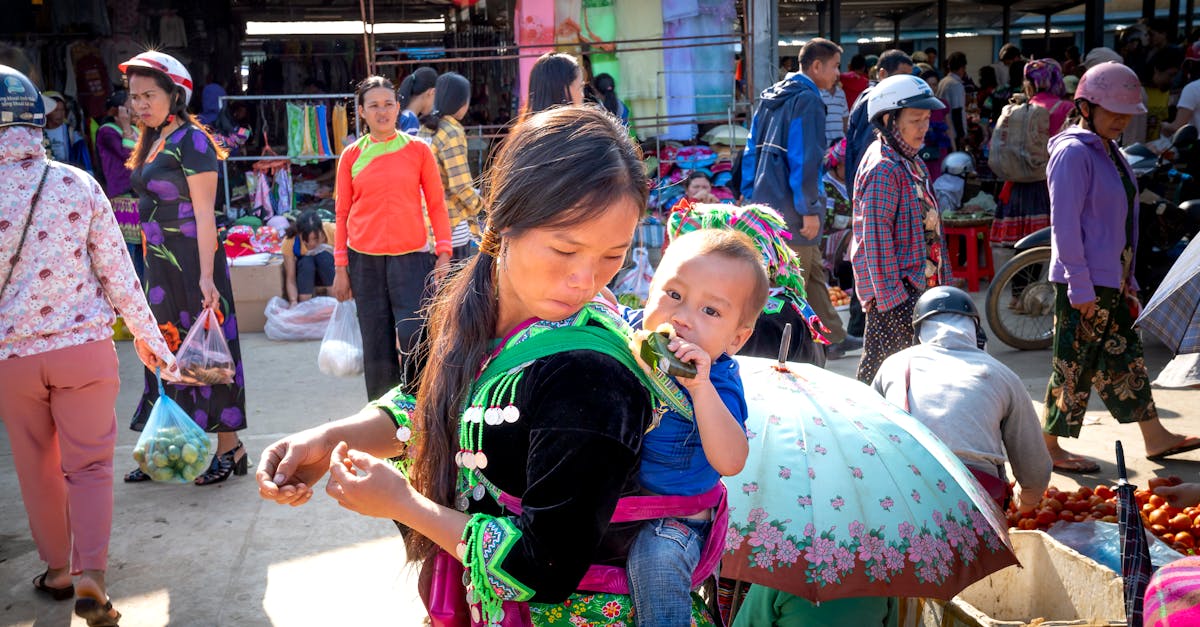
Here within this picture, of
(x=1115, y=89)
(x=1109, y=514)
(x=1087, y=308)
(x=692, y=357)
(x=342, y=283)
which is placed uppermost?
(x=1115, y=89)

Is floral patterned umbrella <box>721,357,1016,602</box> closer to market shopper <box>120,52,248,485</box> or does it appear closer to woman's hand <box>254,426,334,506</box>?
woman's hand <box>254,426,334,506</box>

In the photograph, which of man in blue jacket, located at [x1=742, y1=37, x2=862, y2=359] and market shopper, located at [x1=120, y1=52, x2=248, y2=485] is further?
man in blue jacket, located at [x1=742, y1=37, x2=862, y2=359]

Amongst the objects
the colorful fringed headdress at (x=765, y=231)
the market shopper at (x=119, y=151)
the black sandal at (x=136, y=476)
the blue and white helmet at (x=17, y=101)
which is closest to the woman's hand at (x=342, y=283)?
the black sandal at (x=136, y=476)

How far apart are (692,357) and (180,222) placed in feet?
13.1

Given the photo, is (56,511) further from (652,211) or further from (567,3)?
(567,3)

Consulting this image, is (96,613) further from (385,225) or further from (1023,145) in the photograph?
(1023,145)

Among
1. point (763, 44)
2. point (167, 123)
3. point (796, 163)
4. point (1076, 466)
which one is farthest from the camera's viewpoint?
point (763, 44)

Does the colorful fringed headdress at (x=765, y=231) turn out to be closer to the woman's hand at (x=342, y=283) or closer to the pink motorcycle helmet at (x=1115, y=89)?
the pink motorcycle helmet at (x=1115, y=89)

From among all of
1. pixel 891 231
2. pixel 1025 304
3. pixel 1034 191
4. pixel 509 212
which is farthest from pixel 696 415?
pixel 1034 191

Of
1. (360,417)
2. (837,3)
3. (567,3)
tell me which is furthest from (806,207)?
(837,3)

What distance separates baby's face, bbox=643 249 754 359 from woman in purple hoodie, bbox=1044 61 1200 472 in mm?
3515

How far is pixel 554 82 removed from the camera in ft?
16.9

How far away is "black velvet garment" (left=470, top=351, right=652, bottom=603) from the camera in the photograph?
1392mm

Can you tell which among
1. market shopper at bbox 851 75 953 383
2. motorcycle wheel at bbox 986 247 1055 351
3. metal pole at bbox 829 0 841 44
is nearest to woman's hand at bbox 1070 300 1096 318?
market shopper at bbox 851 75 953 383
